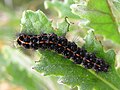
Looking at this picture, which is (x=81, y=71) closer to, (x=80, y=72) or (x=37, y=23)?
(x=80, y=72)

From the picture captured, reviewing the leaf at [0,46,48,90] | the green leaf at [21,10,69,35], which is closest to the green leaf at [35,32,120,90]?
the green leaf at [21,10,69,35]

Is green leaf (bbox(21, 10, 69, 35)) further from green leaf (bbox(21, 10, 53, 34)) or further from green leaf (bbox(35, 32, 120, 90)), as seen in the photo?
green leaf (bbox(35, 32, 120, 90))

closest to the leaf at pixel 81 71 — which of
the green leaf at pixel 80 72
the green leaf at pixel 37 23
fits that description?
the green leaf at pixel 80 72

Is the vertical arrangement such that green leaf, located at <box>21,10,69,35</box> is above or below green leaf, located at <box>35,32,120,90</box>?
above

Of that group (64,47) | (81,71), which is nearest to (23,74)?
(64,47)

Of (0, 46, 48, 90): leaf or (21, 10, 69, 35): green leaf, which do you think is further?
(0, 46, 48, 90): leaf

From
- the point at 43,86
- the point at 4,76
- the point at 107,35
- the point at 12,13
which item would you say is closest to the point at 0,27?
the point at 12,13
